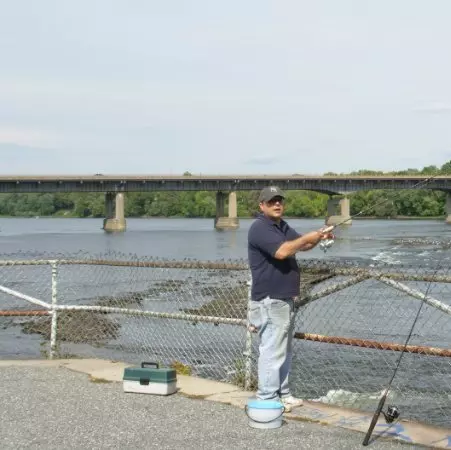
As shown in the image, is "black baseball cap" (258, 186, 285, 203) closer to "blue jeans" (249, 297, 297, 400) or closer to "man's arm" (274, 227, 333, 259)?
"man's arm" (274, 227, 333, 259)

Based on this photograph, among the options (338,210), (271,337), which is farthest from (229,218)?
(271,337)

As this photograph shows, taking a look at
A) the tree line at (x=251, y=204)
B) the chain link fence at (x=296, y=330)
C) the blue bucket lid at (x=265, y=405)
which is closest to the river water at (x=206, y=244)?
the chain link fence at (x=296, y=330)

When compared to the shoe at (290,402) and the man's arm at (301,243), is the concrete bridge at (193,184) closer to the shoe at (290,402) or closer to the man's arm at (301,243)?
the shoe at (290,402)

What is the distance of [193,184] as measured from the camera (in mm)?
96000

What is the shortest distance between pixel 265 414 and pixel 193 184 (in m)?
90.3

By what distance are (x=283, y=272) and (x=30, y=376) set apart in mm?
3319

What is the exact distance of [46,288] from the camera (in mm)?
25531

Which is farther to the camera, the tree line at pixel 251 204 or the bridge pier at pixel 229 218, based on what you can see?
the tree line at pixel 251 204

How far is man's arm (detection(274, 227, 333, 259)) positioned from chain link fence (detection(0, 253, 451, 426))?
92 cm

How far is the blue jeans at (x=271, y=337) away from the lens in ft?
21.5

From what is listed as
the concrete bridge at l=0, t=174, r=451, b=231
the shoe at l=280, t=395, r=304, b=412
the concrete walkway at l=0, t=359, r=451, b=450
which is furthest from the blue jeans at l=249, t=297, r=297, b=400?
the concrete bridge at l=0, t=174, r=451, b=231

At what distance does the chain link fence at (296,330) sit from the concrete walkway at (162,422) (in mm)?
757

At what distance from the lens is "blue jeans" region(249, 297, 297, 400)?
654cm

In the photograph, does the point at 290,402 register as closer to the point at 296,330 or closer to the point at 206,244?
the point at 296,330
